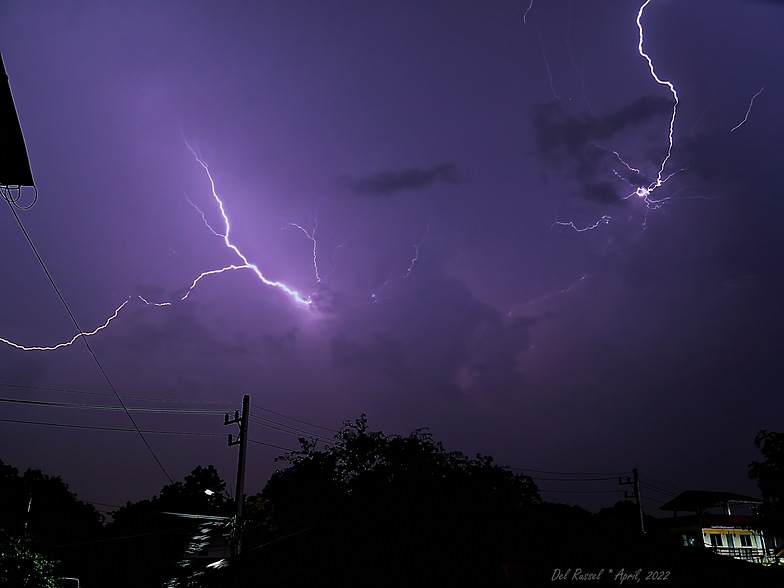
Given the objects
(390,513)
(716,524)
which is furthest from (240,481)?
(716,524)

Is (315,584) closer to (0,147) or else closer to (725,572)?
(725,572)

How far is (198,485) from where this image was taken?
60.8 meters

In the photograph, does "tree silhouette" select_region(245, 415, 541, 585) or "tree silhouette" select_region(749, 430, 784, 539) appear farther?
"tree silhouette" select_region(749, 430, 784, 539)

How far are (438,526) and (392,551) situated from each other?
2.26 ft

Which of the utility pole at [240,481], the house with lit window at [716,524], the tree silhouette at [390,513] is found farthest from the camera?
the house with lit window at [716,524]

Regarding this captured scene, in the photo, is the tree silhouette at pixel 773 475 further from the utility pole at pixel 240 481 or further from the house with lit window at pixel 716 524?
the utility pole at pixel 240 481

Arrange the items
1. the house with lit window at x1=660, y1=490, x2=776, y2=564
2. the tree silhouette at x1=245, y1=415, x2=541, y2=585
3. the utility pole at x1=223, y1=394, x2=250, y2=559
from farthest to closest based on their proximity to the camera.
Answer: the house with lit window at x1=660, y1=490, x2=776, y2=564 → the utility pole at x1=223, y1=394, x2=250, y2=559 → the tree silhouette at x1=245, y1=415, x2=541, y2=585

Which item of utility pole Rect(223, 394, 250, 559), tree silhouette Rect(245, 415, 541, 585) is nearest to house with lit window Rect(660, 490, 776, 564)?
tree silhouette Rect(245, 415, 541, 585)

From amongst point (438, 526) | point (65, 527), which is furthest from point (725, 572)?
point (65, 527)

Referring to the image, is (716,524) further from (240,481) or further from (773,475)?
(240,481)

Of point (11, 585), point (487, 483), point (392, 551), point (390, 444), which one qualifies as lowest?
point (11, 585)

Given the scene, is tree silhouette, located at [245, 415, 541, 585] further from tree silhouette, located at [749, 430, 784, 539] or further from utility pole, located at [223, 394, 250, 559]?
tree silhouette, located at [749, 430, 784, 539]

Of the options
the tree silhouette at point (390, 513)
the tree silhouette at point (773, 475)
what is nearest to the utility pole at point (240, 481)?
the tree silhouette at point (390, 513)

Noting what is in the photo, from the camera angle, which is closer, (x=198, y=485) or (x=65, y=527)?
(x=65, y=527)
